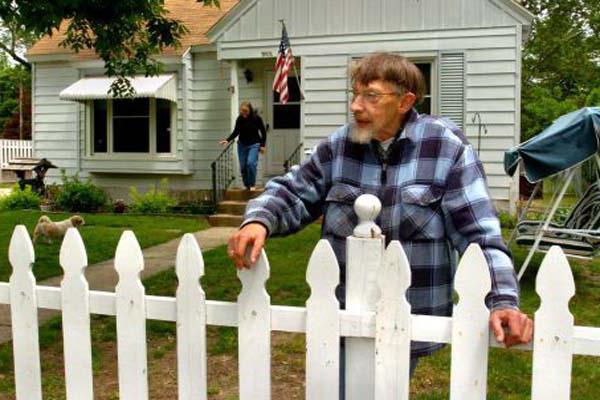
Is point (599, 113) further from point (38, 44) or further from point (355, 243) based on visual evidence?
point (38, 44)

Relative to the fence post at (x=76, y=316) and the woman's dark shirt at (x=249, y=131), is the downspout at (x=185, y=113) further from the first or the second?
the fence post at (x=76, y=316)

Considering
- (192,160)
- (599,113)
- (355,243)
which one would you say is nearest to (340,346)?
(355,243)

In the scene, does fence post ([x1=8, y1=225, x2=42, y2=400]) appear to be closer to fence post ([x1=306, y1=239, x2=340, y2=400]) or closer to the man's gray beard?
fence post ([x1=306, y1=239, x2=340, y2=400])

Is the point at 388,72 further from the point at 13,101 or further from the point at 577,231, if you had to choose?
the point at 13,101

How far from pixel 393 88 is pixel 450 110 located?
972 cm

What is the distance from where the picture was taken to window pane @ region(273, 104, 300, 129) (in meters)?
13.2

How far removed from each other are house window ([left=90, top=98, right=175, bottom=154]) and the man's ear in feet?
40.2

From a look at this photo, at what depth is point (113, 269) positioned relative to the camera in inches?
277

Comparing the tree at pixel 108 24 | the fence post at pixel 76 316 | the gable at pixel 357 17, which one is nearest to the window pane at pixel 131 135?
the gable at pixel 357 17

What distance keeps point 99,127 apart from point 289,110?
4584 mm

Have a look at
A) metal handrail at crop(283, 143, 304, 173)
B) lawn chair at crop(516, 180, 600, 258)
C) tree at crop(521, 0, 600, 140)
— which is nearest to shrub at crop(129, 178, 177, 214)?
metal handrail at crop(283, 143, 304, 173)

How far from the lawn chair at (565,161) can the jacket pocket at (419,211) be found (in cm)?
414

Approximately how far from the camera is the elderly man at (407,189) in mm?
2057

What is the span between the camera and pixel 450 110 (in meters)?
11.4
